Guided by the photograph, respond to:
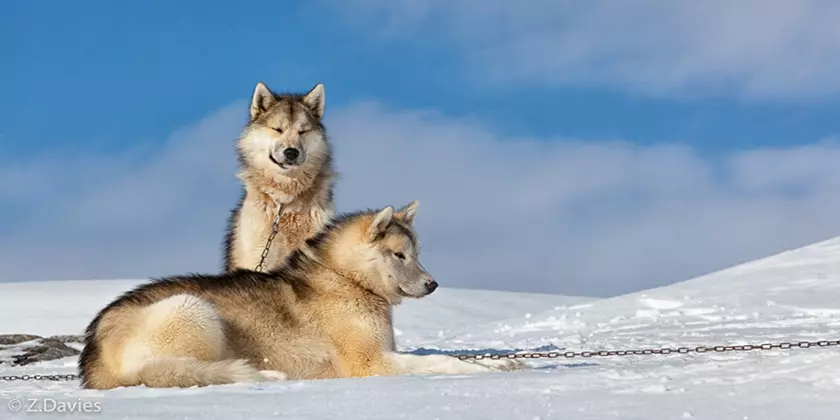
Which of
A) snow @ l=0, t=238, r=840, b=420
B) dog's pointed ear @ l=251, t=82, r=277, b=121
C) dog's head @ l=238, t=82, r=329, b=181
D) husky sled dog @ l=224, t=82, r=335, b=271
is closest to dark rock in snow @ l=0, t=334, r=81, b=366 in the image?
snow @ l=0, t=238, r=840, b=420

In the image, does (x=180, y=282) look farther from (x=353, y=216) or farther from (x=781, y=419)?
(x=781, y=419)

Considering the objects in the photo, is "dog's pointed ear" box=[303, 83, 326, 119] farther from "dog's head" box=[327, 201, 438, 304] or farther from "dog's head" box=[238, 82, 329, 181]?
"dog's head" box=[327, 201, 438, 304]

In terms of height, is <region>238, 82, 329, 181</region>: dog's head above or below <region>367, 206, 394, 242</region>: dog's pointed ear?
above

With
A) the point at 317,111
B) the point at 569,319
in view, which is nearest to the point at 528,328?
the point at 569,319

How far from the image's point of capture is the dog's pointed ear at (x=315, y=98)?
28.5 feet

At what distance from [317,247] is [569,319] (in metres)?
6.67

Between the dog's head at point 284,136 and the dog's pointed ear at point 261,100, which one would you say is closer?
the dog's head at point 284,136

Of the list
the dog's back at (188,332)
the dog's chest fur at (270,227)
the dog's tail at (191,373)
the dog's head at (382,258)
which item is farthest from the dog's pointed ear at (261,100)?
the dog's tail at (191,373)

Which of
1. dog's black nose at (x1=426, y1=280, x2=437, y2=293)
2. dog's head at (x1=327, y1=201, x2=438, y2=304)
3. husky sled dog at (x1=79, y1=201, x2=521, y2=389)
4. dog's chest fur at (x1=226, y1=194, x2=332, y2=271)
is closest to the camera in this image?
husky sled dog at (x1=79, y1=201, x2=521, y2=389)

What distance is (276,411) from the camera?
4.13 metres

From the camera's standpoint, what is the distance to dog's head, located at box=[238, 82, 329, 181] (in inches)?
325

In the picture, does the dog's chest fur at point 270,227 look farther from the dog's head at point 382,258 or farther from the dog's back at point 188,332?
the dog's back at point 188,332

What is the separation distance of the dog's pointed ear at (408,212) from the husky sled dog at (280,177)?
4.71 feet

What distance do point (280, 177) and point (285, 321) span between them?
8.10 ft
